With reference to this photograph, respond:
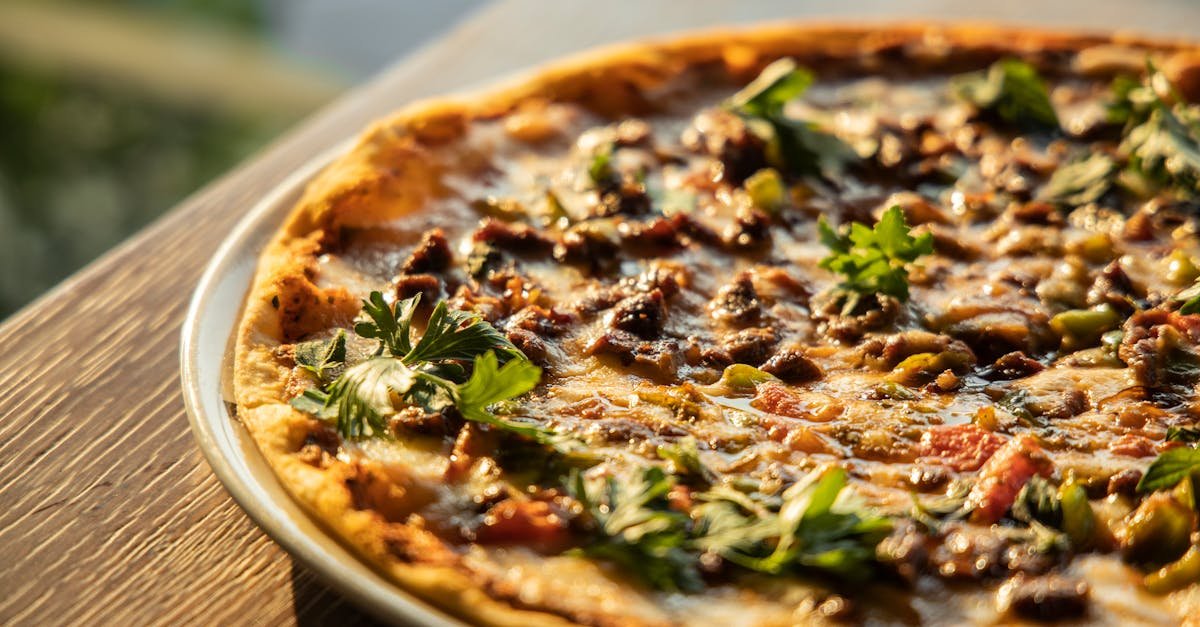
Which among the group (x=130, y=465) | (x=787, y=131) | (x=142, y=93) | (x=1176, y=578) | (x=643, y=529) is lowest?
(x=142, y=93)

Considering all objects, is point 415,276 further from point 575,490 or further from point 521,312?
point 575,490

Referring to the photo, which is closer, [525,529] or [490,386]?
[525,529]

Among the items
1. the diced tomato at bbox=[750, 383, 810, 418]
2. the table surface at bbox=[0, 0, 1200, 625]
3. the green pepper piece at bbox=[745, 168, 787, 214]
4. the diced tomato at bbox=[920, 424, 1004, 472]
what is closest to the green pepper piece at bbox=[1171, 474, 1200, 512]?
the diced tomato at bbox=[920, 424, 1004, 472]

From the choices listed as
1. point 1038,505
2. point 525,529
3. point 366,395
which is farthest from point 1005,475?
point 366,395

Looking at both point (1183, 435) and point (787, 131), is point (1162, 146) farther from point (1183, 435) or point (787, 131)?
point (1183, 435)

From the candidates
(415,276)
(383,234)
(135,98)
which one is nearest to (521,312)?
(415,276)
